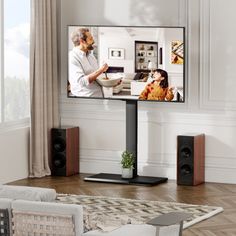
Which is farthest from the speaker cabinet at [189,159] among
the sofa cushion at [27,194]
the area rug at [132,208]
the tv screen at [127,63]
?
the sofa cushion at [27,194]

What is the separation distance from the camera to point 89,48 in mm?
8891

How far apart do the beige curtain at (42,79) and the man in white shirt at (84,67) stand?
35 centimetres

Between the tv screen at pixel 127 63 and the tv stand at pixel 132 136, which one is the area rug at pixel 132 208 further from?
the tv screen at pixel 127 63

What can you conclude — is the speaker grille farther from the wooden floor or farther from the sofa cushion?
the sofa cushion

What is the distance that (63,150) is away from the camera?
9.23 m

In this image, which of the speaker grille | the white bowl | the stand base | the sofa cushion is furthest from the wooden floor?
the sofa cushion

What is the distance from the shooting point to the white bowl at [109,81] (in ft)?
28.9

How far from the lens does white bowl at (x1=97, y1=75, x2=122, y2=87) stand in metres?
8.80

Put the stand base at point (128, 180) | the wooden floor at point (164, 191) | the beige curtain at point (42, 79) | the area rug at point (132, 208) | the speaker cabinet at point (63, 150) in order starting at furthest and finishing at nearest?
1. the speaker cabinet at point (63, 150)
2. the beige curtain at point (42, 79)
3. the stand base at point (128, 180)
4. the wooden floor at point (164, 191)
5. the area rug at point (132, 208)

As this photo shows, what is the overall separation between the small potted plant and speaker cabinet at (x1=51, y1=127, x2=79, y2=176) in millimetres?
749

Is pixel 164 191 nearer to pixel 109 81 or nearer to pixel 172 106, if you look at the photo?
pixel 172 106

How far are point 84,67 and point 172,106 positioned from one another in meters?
1.09

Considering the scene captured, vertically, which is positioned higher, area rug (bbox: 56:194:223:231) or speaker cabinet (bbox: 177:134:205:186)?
speaker cabinet (bbox: 177:134:205:186)

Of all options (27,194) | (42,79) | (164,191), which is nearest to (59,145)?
(42,79)
